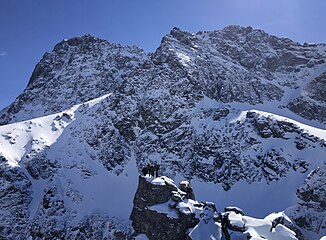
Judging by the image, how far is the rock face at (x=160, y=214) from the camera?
37062 mm

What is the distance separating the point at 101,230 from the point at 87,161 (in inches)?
851

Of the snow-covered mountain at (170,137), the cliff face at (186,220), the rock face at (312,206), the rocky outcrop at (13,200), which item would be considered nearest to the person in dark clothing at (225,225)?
the cliff face at (186,220)

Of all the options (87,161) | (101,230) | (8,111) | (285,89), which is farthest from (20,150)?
(285,89)

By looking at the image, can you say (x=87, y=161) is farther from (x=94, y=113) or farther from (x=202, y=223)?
(x=202, y=223)

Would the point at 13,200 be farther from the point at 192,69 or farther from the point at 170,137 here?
the point at 192,69

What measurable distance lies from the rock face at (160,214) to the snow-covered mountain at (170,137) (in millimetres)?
21127

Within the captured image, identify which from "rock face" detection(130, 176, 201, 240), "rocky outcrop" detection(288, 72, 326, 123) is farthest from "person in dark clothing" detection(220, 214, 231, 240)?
"rocky outcrop" detection(288, 72, 326, 123)

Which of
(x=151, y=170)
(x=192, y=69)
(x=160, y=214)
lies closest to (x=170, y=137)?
(x=192, y=69)

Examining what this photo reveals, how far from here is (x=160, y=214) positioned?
39.4 meters

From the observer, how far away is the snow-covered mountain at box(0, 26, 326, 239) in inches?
2591

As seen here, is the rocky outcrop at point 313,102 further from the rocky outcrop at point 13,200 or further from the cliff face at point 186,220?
the rocky outcrop at point 13,200

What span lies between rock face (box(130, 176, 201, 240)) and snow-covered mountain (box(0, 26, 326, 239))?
69.3ft

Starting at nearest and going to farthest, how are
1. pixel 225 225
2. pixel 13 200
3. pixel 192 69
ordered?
pixel 225 225, pixel 13 200, pixel 192 69

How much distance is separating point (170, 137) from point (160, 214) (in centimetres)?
4440
